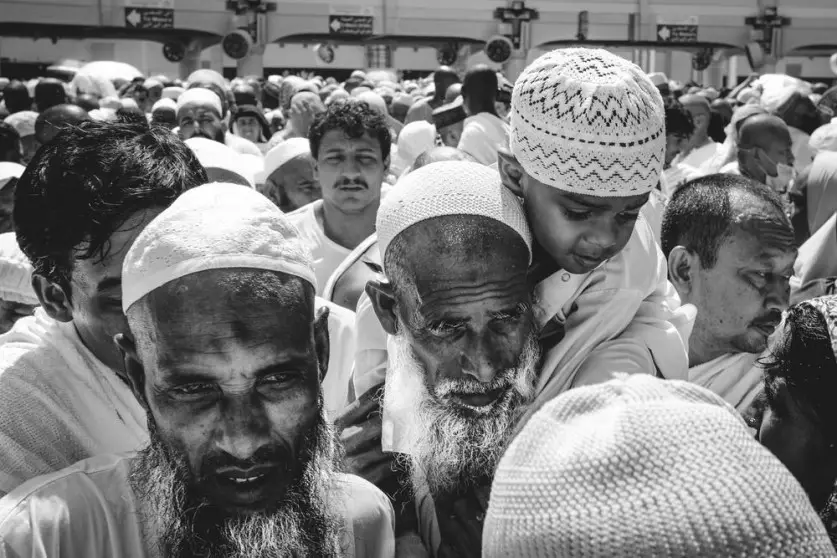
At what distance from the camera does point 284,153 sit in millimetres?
4859

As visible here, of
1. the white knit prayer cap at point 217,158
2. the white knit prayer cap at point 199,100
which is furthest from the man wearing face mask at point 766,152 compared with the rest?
the white knit prayer cap at point 199,100

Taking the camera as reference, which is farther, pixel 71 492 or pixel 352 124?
pixel 352 124

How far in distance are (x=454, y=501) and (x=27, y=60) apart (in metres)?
27.3

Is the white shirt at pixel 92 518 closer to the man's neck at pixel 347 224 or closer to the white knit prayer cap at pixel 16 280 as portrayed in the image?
the white knit prayer cap at pixel 16 280

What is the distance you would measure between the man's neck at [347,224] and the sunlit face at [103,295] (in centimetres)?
185

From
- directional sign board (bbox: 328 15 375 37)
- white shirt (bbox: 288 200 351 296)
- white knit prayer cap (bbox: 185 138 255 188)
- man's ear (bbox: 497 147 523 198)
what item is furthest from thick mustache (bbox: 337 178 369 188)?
directional sign board (bbox: 328 15 375 37)

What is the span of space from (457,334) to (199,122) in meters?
5.02

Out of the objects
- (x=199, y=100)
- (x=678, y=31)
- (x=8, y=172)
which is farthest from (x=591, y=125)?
(x=678, y=31)

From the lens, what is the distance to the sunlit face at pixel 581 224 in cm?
178

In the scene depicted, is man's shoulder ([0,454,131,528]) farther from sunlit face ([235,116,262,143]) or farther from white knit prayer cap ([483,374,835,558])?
sunlit face ([235,116,262,143])

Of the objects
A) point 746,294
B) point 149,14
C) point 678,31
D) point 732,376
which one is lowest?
point 732,376

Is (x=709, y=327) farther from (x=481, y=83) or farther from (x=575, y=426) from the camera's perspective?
(x=481, y=83)

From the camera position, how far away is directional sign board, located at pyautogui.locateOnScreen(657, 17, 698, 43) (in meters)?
28.2

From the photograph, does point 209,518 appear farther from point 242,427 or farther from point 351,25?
point 351,25
